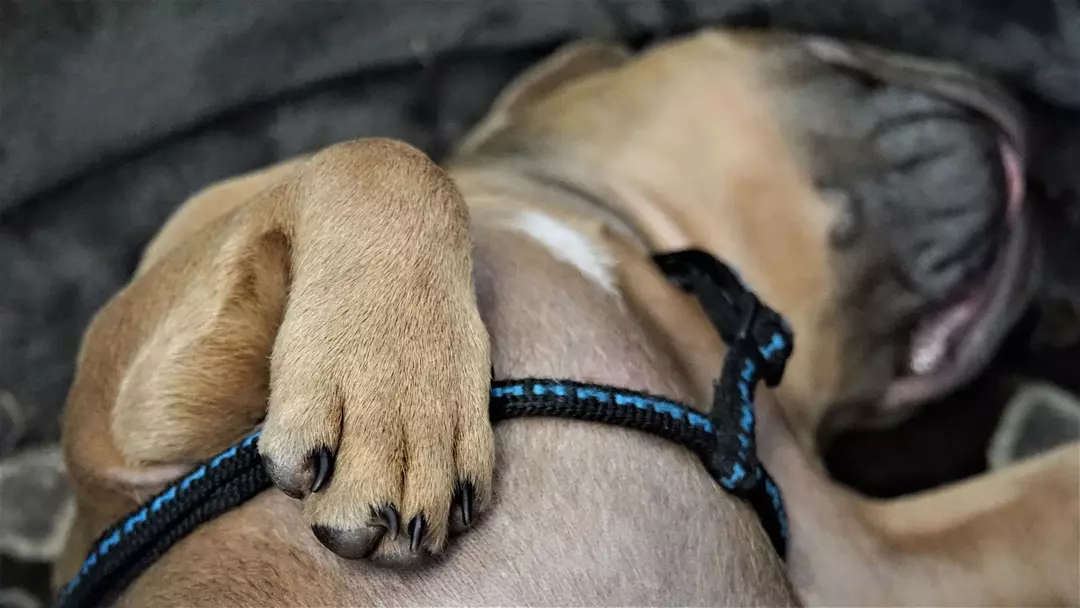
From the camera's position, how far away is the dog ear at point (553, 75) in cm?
139

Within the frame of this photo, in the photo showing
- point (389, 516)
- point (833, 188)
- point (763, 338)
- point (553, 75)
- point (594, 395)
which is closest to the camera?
point (389, 516)

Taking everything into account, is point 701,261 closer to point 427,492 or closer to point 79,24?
point 427,492

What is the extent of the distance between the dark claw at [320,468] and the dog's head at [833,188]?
0.59 meters

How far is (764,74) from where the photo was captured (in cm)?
122

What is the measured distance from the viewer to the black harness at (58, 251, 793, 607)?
806 millimetres

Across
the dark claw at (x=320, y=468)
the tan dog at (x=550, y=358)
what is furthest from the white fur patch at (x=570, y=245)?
the dark claw at (x=320, y=468)

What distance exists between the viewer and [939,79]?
1.25 m

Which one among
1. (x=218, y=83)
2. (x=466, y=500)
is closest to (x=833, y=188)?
(x=466, y=500)

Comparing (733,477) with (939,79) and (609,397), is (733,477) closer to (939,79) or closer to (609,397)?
(609,397)

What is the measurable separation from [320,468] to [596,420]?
0.24 m

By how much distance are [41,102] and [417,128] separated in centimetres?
49

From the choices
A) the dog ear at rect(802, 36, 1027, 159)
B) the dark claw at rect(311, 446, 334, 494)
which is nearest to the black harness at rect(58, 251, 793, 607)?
the dark claw at rect(311, 446, 334, 494)

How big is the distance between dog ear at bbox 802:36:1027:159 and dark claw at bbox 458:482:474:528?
0.78m

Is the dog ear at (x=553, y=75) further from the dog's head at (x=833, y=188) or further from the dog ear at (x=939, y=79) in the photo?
the dog ear at (x=939, y=79)
